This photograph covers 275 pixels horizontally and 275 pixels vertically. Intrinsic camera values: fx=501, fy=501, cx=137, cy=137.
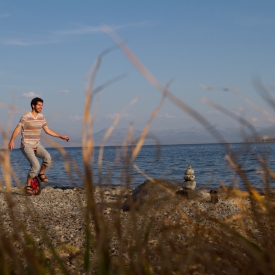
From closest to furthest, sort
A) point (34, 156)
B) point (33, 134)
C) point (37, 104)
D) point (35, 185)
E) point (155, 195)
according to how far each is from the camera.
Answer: point (155, 195) < point (37, 104) < point (33, 134) < point (34, 156) < point (35, 185)

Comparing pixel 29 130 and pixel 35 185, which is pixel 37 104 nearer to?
pixel 29 130

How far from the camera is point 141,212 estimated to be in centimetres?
139

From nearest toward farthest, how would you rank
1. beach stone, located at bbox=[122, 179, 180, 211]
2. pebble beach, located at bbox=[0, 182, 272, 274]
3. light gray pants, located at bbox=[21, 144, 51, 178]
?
beach stone, located at bbox=[122, 179, 180, 211] < pebble beach, located at bbox=[0, 182, 272, 274] < light gray pants, located at bbox=[21, 144, 51, 178]

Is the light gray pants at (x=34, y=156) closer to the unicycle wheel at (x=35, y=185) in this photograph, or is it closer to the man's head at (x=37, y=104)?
the unicycle wheel at (x=35, y=185)

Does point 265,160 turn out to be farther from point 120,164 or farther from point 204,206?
point 204,206

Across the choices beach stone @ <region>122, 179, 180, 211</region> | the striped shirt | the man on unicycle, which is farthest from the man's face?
beach stone @ <region>122, 179, 180, 211</region>

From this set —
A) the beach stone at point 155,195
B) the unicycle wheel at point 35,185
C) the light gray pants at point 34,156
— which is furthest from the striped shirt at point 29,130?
the beach stone at point 155,195

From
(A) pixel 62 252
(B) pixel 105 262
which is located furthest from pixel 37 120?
(B) pixel 105 262

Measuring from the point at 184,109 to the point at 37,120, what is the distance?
9.31 metres

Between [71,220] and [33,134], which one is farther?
[33,134]

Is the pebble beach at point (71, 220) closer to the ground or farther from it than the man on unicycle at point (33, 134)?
closer to the ground

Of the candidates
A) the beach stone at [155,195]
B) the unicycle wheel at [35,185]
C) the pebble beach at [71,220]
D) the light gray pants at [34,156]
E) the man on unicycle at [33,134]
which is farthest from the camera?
the unicycle wheel at [35,185]

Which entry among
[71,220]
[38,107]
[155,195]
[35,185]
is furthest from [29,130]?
[155,195]

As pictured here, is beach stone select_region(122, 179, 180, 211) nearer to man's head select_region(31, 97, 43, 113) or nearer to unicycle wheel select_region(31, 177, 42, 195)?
man's head select_region(31, 97, 43, 113)
